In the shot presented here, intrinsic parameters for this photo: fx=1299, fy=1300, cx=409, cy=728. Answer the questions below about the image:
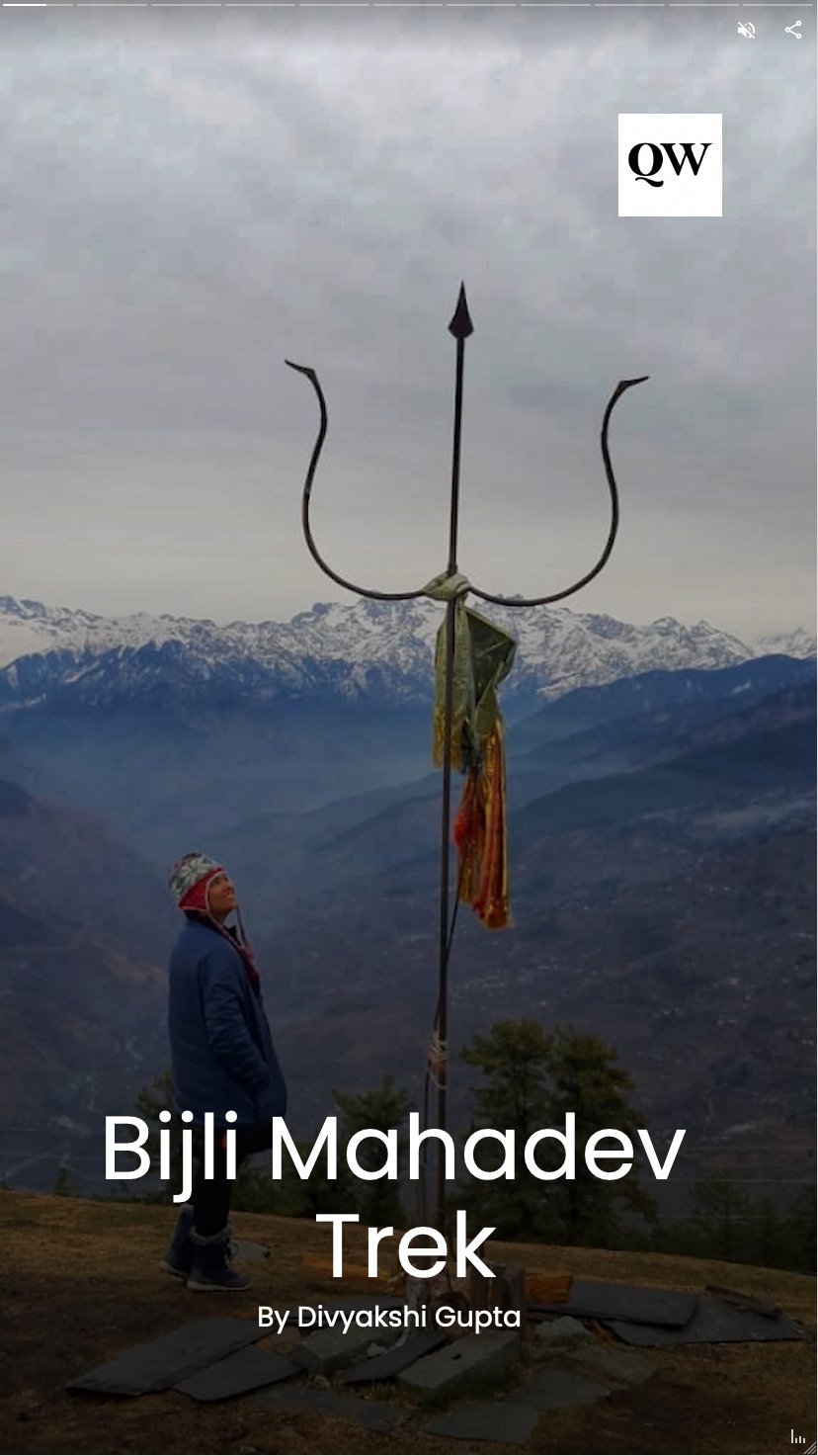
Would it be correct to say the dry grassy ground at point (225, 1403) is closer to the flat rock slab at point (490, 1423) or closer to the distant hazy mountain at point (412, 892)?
the flat rock slab at point (490, 1423)

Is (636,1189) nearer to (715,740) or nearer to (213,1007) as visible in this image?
(213,1007)

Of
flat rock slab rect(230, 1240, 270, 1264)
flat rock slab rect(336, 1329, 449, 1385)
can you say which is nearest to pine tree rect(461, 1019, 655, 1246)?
flat rock slab rect(230, 1240, 270, 1264)

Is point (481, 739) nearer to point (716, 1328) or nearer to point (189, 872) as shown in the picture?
point (189, 872)

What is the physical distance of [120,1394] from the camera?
4941 mm

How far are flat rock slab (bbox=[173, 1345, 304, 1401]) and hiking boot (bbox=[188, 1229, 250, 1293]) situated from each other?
893 mm

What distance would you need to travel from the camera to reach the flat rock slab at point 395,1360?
17.0 ft

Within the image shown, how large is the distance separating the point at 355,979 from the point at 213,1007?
286ft

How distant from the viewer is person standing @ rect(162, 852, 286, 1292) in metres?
5.83

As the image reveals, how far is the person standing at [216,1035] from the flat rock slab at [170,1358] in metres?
0.56

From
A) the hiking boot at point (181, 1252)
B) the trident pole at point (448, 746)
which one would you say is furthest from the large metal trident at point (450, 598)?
the hiking boot at point (181, 1252)

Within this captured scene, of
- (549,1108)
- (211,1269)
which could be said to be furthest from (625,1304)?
(549,1108)

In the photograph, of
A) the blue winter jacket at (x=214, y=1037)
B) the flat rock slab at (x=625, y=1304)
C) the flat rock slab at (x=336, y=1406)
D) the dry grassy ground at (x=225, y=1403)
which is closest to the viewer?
the dry grassy ground at (x=225, y=1403)

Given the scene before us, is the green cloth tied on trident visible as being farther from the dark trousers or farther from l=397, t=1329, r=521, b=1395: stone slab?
l=397, t=1329, r=521, b=1395: stone slab

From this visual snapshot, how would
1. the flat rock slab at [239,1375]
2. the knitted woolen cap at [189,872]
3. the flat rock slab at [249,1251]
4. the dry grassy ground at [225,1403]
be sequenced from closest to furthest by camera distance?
the dry grassy ground at [225,1403]
the flat rock slab at [239,1375]
the knitted woolen cap at [189,872]
the flat rock slab at [249,1251]
